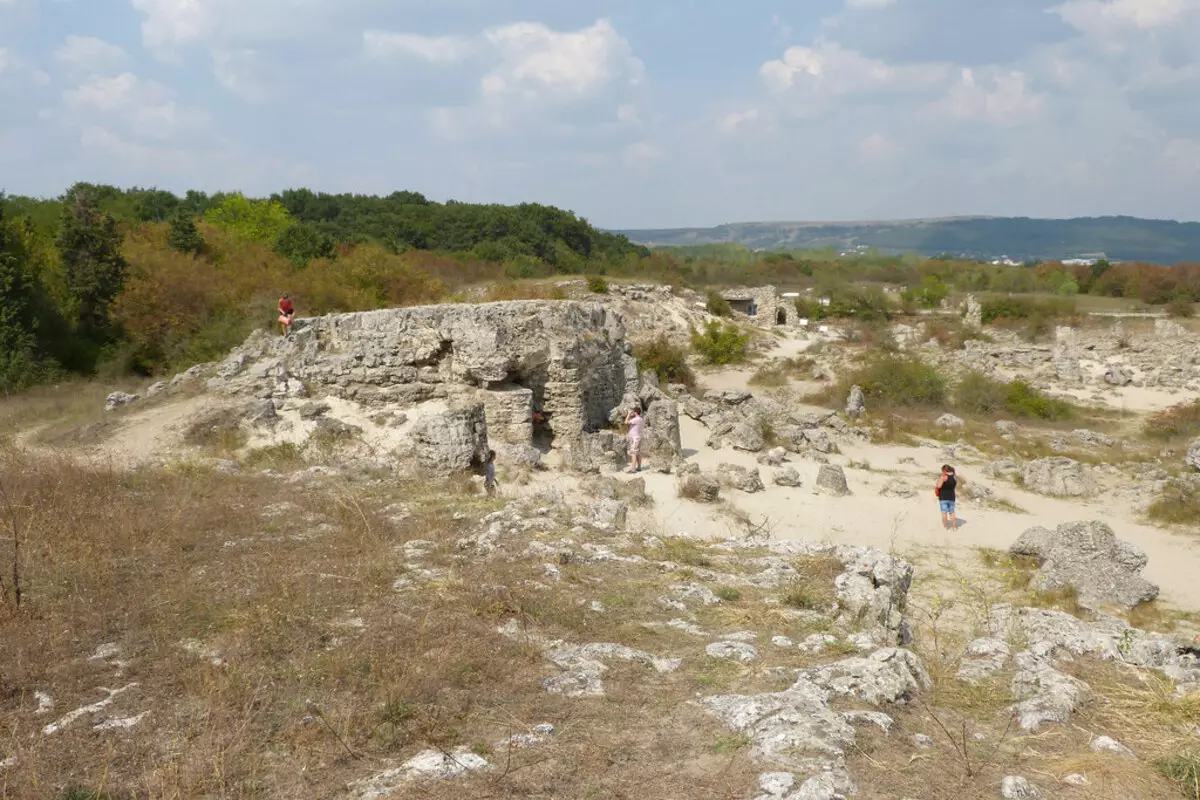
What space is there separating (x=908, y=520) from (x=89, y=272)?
61.1 feet

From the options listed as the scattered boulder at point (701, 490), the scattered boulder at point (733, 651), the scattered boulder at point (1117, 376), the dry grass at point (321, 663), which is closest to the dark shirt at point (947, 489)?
the scattered boulder at point (701, 490)

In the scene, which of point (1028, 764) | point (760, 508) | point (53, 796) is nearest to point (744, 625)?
point (1028, 764)

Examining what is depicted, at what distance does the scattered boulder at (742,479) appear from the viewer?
11688 millimetres

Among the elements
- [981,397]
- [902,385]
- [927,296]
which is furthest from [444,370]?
[927,296]

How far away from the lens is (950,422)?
18.5 metres

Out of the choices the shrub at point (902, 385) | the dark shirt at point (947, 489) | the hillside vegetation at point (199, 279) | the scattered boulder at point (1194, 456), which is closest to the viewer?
the dark shirt at point (947, 489)

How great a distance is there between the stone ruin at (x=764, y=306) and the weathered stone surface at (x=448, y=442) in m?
27.1

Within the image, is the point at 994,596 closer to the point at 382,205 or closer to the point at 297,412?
the point at 297,412

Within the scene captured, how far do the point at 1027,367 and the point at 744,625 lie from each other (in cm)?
2600

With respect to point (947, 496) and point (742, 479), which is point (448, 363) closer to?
point (742, 479)

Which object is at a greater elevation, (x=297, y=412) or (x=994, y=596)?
(x=297, y=412)

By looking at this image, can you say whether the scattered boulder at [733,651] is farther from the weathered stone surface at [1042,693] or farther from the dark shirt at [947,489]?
the dark shirt at [947,489]

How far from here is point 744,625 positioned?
511cm

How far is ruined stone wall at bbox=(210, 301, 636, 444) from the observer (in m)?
11.8
